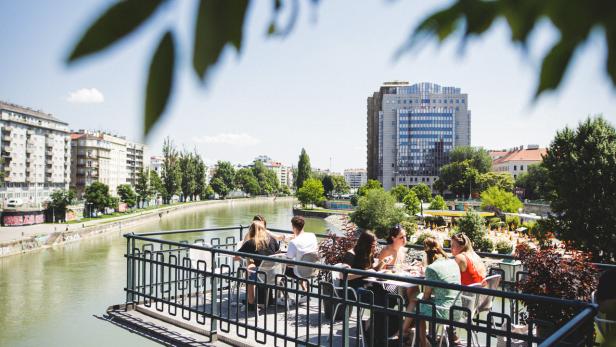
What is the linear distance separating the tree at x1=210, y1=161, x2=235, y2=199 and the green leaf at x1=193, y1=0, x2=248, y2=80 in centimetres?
12668

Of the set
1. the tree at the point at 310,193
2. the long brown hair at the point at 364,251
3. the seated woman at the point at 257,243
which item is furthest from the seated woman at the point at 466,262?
the tree at the point at 310,193

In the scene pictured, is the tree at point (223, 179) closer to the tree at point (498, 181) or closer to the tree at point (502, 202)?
the tree at point (498, 181)

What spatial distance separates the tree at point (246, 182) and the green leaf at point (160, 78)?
13927cm

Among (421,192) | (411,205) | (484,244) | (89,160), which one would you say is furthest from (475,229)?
(89,160)

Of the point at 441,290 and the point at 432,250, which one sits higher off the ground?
the point at 432,250

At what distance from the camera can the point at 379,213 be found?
1764 inches

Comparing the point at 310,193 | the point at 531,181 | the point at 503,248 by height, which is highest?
the point at 531,181

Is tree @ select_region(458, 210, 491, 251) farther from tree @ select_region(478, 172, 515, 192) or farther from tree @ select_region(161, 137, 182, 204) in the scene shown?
tree @ select_region(161, 137, 182, 204)

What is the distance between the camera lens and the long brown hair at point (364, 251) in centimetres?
554

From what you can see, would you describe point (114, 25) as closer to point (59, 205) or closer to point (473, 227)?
point (473, 227)

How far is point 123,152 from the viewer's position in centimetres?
12512

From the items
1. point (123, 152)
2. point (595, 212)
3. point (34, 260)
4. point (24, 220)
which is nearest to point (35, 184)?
point (24, 220)

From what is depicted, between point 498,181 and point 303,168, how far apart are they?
45.0 m

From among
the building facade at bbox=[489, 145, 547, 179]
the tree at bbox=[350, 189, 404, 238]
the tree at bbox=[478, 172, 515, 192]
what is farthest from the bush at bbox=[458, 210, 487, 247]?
the building facade at bbox=[489, 145, 547, 179]
